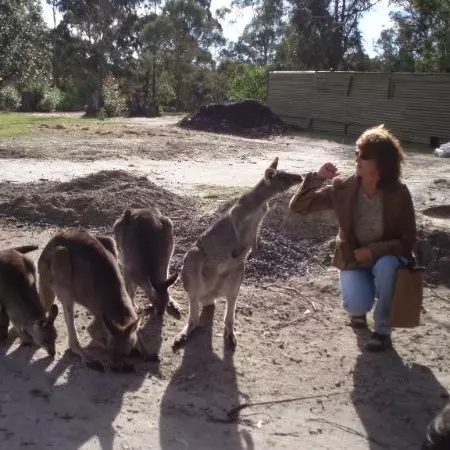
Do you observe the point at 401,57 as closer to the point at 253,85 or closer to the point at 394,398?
the point at 253,85

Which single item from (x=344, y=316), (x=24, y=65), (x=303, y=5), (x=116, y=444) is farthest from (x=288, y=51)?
(x=116, y=444)

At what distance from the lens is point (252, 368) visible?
412cm

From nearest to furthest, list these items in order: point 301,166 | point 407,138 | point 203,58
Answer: point 301,166, point 407,138, point 203,58

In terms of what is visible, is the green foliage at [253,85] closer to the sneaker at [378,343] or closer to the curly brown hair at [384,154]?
the curly brown hair at [384,154]

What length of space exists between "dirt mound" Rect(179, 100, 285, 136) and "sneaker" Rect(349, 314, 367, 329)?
15.5 m

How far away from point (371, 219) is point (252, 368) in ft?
4.76

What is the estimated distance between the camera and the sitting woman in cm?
425

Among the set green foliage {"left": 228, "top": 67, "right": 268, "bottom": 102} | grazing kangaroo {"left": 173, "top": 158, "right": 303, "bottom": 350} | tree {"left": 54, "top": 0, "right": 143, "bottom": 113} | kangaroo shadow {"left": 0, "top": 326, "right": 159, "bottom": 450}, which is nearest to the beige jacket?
grazing kangaroo {"left": 173, "top": 158, "right": 303, "bottom": 350}

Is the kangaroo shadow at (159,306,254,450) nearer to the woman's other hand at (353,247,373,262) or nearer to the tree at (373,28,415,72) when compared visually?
the woman's other hand at (353,247,373,262)

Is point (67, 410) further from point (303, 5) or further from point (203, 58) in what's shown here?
point (203, 58)

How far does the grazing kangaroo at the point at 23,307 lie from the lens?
4031 millimetres

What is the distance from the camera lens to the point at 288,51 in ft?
104

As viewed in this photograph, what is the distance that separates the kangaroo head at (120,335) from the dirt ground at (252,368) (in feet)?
0.61

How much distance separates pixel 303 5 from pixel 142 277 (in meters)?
29.5
